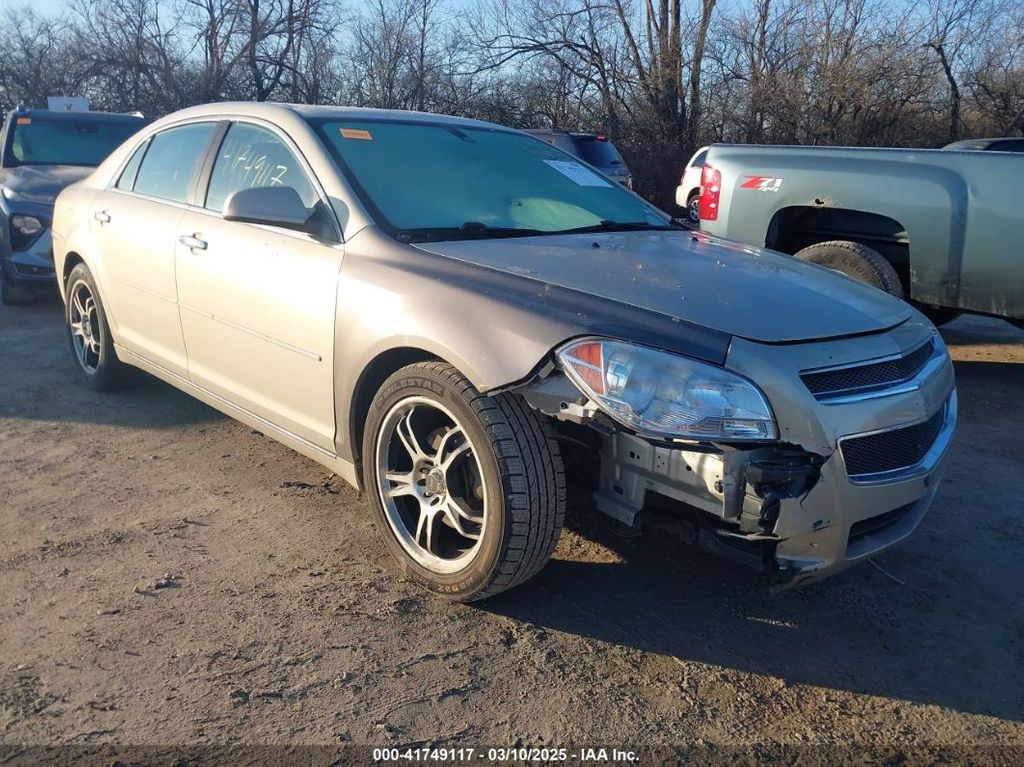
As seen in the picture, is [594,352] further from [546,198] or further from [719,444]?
[546,198]

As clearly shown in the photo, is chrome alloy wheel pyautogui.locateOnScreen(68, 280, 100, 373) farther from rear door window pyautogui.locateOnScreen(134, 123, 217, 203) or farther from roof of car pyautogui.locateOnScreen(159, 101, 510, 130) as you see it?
roof of car pyautogui.locateOnScreen(159, 101, 510, 130)

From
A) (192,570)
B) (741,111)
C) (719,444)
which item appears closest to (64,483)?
(192,570)

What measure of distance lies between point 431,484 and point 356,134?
5.28ft

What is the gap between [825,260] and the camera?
21.2 ft

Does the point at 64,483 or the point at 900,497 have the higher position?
the point at 900,497

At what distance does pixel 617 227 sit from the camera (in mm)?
3971

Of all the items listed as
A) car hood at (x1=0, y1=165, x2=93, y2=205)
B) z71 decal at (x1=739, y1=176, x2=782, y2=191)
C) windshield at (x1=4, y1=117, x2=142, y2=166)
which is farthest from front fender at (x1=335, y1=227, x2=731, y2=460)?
windshield at (x1=4, y1=117, x2=142, y2=166)

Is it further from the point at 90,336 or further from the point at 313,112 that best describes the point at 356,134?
the point at 90,336

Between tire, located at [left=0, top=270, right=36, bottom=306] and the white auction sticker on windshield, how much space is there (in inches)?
242

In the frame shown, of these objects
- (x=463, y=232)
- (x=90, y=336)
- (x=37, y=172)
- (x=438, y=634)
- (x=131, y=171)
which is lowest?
(x=438, y=634)

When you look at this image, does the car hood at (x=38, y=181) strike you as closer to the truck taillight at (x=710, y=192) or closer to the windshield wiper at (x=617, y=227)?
the truck taillight at (x=710, y=192)

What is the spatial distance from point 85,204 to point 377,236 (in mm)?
2786

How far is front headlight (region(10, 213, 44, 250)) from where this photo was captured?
8016mm

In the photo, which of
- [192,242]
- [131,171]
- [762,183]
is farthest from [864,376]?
[762,183]
